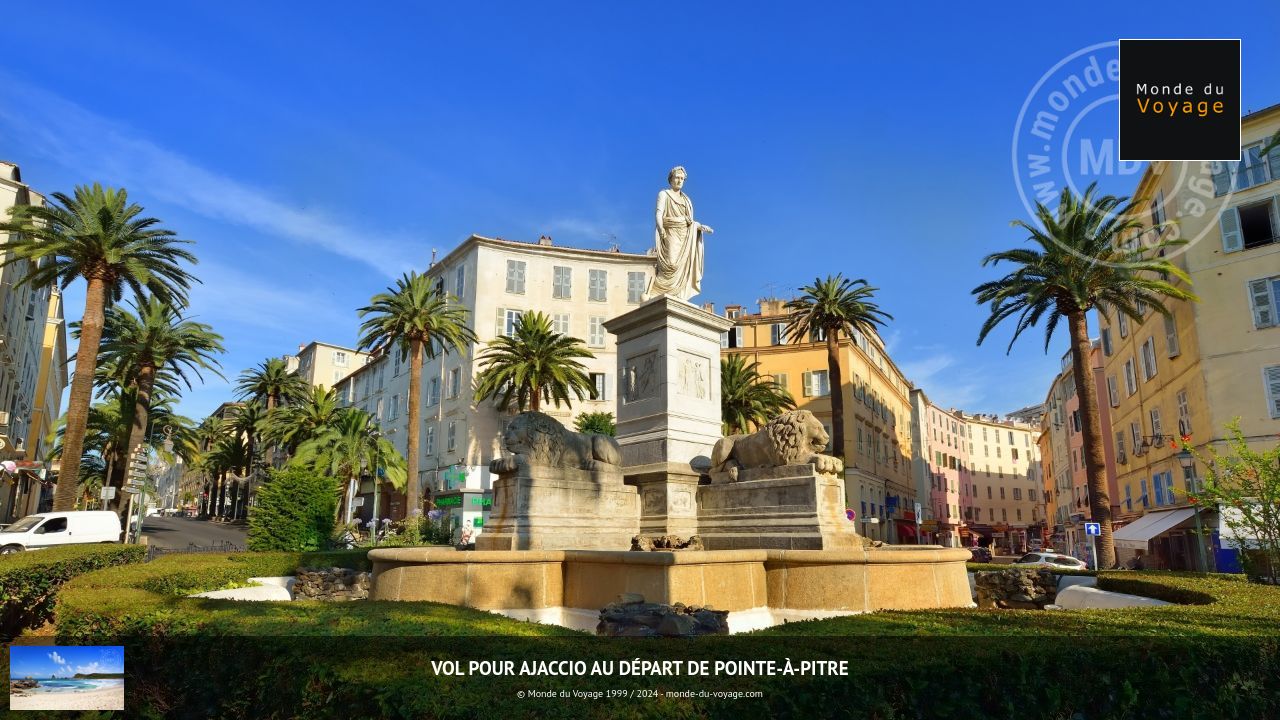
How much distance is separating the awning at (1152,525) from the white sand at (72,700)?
34.5 metres

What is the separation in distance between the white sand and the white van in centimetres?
2435

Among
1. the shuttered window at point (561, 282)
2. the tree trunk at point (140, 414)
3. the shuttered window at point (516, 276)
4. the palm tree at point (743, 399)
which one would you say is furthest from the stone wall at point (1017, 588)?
the shuttered window at point (561, 282)

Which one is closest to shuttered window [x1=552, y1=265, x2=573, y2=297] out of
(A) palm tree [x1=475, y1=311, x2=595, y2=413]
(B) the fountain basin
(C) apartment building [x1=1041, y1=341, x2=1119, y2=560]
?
(A) palm tree [x1=475, y1=311, x2=595, y2=413]

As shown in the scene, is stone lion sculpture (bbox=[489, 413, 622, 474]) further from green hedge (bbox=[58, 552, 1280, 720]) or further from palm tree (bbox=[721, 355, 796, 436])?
palm tree (bbox=[721, 355, 796, 436])

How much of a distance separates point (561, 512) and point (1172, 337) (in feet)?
110

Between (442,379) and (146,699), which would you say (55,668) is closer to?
(146,699)

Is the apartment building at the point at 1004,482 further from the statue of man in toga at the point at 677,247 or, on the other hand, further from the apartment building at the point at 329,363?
the statue of man in toga at the point at 677,247

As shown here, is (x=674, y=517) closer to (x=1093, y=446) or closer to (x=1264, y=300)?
(x=1093, y=446)

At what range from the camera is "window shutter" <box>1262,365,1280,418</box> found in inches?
1123

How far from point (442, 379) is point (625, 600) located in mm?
47446

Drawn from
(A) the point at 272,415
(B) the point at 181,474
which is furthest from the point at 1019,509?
(B) the point at 181,474

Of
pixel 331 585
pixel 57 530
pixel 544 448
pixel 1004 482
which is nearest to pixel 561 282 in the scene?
pixel 57 530

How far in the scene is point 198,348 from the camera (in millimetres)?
42625

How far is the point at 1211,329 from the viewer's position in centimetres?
3058
